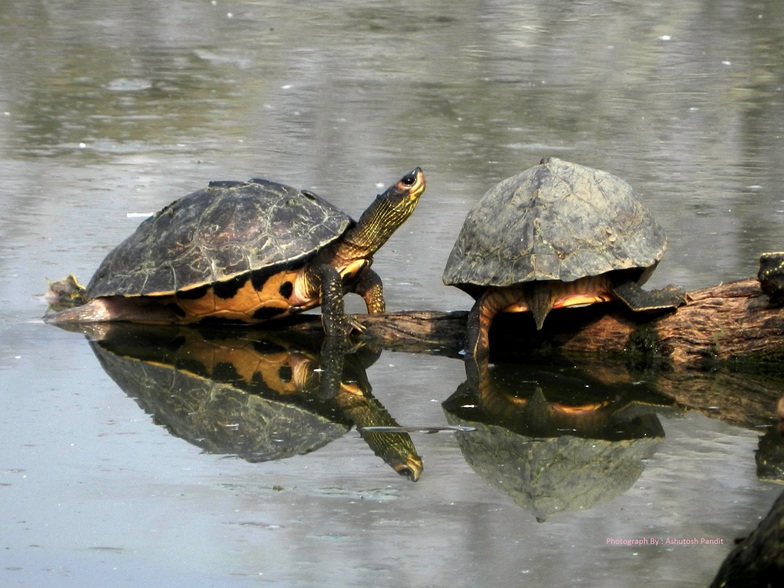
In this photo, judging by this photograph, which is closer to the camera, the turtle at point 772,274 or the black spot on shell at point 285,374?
the turtle at point 772,274

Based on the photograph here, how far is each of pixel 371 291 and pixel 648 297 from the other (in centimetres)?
189

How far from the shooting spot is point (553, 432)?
6.10 meters

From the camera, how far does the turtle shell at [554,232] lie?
680 cm

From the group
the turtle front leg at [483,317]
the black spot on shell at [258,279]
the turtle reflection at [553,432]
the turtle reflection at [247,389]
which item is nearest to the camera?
the turtle reflection at [553,432]

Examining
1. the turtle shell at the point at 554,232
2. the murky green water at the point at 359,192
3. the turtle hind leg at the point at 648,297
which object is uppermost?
the turtle shell at the point at 554,232

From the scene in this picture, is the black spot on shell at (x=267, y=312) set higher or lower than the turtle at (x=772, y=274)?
lower

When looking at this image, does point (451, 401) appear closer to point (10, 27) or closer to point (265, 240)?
point (265, 240)

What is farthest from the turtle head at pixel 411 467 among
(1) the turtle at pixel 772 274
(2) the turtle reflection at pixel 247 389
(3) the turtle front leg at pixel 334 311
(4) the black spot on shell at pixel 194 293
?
(4) the black spot on shell at pixel 194 293

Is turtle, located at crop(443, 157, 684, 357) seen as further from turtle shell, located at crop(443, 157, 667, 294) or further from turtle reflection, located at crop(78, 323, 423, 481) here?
turtle reflection, located at crop(78, 323, 423, 481)

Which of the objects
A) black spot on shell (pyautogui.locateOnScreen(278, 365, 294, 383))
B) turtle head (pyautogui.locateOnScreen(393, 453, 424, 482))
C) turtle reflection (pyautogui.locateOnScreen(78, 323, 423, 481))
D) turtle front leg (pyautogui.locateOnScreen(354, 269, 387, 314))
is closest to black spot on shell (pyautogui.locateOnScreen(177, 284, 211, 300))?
turtle reflection (pyautogui.locateOnScreen(78, 323, 423, 481))

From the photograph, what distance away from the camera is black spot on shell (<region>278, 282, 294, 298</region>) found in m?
7.79

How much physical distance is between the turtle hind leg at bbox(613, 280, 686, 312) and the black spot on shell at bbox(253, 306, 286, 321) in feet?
6.84

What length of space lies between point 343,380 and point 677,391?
5.81ft

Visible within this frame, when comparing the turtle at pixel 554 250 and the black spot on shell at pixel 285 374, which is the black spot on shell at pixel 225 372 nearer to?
the black spot on shell at pixel 285 374
